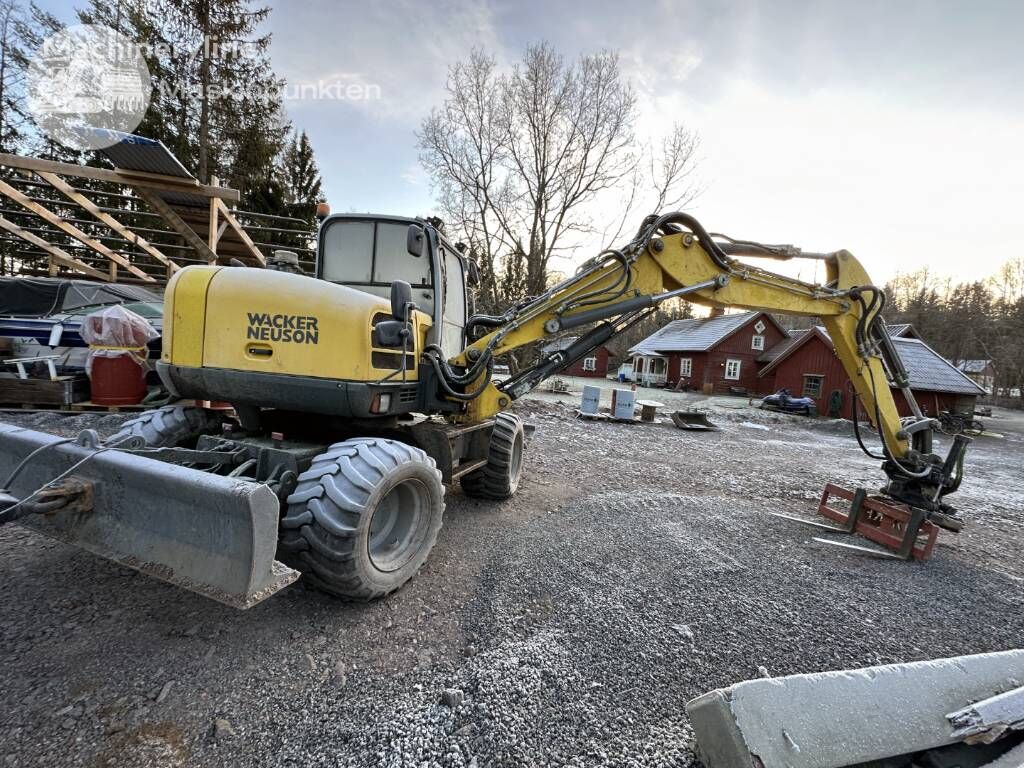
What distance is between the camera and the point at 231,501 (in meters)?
2.07

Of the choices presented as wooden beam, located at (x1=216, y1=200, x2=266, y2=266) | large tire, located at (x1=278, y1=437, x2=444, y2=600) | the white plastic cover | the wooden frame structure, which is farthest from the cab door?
the white plastic cover

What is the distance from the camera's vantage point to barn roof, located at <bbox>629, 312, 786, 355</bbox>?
96.7ft

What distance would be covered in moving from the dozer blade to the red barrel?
5983mm

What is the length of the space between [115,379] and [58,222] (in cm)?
525

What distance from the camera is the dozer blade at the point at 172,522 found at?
2.08 m

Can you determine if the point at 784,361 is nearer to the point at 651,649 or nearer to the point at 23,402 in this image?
the point at 651,649

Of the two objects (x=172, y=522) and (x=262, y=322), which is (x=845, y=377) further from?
(x=172, y=522)

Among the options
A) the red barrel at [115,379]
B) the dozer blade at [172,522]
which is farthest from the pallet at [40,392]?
the dozer blade at [172,522]

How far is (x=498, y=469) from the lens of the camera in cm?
493

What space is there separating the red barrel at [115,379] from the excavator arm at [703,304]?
634 cm

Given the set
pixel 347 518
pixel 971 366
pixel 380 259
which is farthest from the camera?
pixel 971 366

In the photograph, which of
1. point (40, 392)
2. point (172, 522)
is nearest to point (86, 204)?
point (40, 392)

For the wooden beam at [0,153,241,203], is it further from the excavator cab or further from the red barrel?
the excavator cab

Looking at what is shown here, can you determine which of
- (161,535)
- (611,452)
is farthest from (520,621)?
(611,452)
